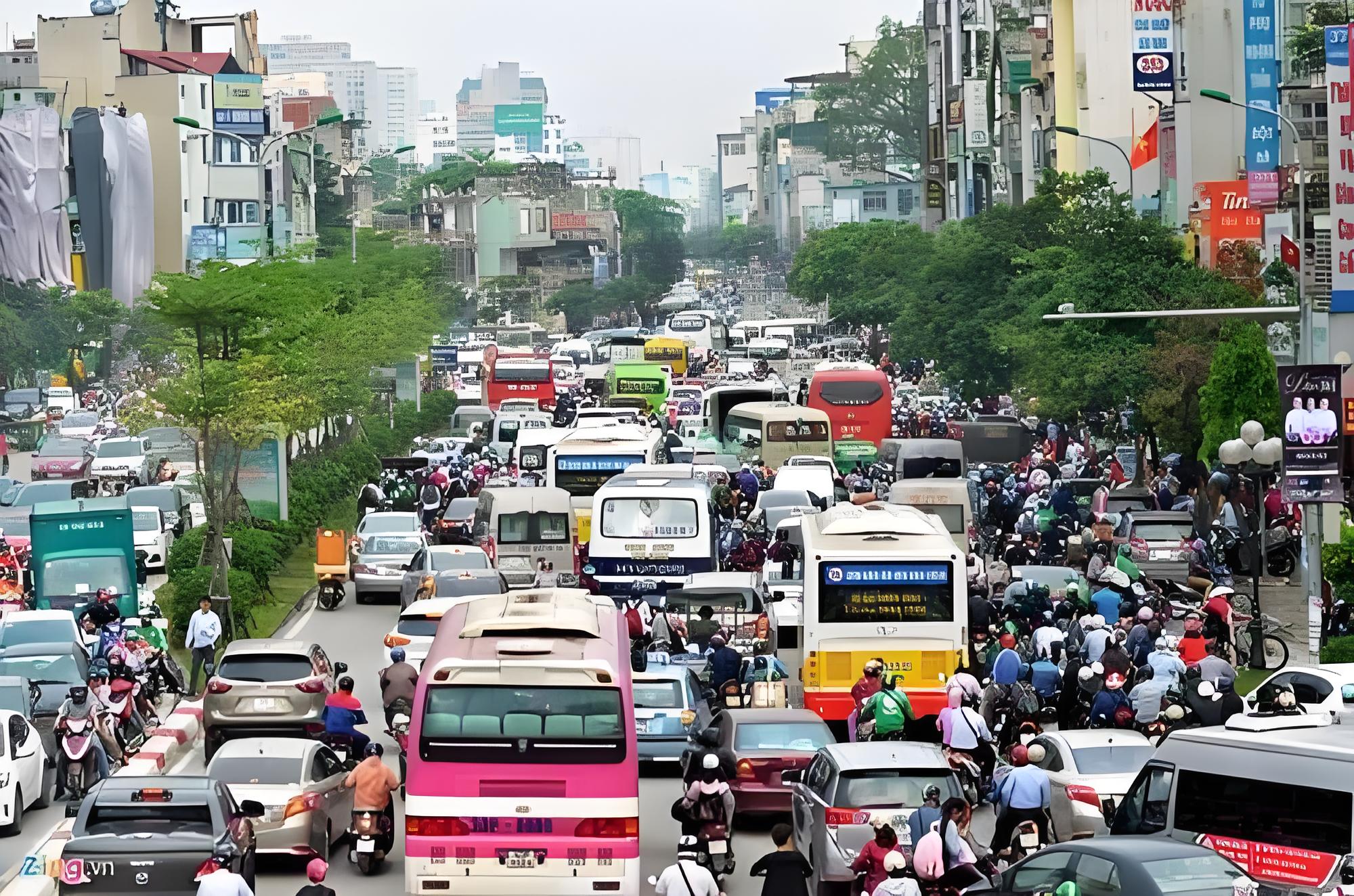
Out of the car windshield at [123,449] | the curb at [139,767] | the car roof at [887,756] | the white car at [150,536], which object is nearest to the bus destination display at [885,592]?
the curb at [139,767]

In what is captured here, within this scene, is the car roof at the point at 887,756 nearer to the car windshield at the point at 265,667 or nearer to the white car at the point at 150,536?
the car windshield at the point at 265,667

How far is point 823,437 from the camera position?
179 feet

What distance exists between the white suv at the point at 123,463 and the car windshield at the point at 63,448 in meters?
2.00

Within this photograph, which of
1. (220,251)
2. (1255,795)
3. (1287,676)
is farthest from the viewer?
(220,251)

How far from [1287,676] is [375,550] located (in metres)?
20.4

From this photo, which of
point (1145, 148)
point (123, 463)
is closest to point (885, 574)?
point (123, 463)

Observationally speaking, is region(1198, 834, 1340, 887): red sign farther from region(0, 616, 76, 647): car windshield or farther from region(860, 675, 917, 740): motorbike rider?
region(0, 616, 76, 647): car windshield

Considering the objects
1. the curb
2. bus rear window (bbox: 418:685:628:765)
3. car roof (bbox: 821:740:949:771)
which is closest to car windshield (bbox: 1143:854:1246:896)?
car roof (bbox: 821:740:949:771)

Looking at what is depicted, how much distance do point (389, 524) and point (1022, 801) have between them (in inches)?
954

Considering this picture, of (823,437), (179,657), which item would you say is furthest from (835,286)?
(179,657)

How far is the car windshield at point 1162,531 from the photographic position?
37.1 metres

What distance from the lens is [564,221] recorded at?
19800 cm

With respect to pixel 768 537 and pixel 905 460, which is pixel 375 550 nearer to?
pixel 768 537

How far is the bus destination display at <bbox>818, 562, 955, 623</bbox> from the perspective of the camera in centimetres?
2620
